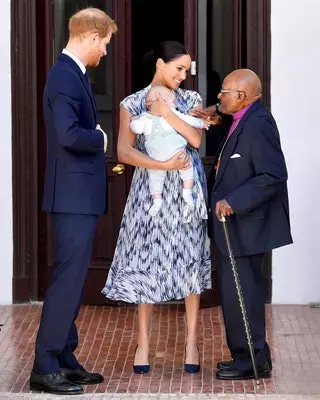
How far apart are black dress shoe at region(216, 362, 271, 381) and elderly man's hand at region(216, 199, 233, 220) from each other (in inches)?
37.0

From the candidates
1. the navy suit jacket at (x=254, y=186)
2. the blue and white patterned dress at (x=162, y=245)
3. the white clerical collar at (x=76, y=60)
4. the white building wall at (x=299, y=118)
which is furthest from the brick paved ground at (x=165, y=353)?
the white clerical collar at (x=76, y=60)

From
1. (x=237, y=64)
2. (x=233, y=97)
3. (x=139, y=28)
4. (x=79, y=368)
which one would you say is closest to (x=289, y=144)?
(x=237, y=64)

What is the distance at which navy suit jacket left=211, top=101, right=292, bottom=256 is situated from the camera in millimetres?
6918

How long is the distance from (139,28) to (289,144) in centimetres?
139

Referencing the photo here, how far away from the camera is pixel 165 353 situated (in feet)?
25.8

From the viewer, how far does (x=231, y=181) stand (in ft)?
23.1

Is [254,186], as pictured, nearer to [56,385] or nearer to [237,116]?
[237,116]

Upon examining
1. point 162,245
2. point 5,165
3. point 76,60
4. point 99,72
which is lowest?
point 162,245

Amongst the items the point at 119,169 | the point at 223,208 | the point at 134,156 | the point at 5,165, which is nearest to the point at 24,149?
the point at 5,165

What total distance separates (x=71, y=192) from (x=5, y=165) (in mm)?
2328

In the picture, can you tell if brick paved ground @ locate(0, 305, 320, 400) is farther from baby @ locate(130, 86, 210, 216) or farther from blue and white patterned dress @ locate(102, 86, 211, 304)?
baby @ locate(130, 86, 210, 216)

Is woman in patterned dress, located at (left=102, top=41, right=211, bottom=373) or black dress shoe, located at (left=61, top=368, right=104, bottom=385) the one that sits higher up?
woman in patterned dress, located at (left=102, top=41, right=211, bottom=373)

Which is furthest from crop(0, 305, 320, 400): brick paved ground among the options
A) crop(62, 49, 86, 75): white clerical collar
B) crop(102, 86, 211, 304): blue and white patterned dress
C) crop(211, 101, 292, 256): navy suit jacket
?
crop(62, 49, 86, 75): white clerical collar

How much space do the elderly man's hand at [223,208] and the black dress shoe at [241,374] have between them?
3.09 ft
